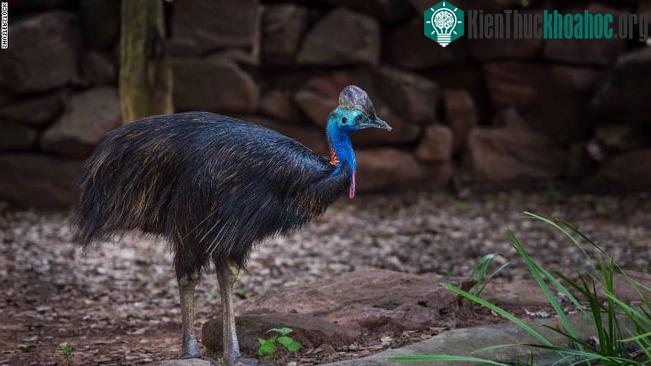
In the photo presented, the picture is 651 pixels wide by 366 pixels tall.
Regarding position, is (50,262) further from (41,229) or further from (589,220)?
(589,220)

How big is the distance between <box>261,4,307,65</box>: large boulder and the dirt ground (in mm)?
1657

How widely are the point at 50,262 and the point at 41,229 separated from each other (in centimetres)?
127

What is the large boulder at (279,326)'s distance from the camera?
3.95 m

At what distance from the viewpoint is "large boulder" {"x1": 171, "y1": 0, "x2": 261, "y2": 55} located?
8734 mm

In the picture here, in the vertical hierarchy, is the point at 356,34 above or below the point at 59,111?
above

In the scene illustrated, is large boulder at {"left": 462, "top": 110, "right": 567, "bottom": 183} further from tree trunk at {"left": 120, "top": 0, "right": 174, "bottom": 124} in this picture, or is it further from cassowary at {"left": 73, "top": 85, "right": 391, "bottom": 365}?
cassowary at {"left": 73, "top": 85, "right": 391, "bottom": 365}

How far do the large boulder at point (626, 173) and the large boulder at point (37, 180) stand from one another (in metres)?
5.34

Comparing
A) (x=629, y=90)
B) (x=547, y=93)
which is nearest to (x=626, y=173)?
(x=629, y=90)

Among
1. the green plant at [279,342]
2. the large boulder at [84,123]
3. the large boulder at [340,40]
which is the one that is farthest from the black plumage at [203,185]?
the large boulder at [340,40]

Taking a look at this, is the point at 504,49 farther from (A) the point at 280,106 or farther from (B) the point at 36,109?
(B) the point at 36,109

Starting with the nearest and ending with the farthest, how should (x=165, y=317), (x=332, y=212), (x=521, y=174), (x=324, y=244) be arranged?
1. (x=165, y=317)
2. (x=324, y=244)
3. (x=332, y=212)
4. (x=521, y=174)

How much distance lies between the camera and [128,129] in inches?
149

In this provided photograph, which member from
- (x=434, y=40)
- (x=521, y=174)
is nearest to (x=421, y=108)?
(x=434, y=40)

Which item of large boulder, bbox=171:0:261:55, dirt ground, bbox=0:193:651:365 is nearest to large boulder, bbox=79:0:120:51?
large boulder, bbox=171:0:261:55
